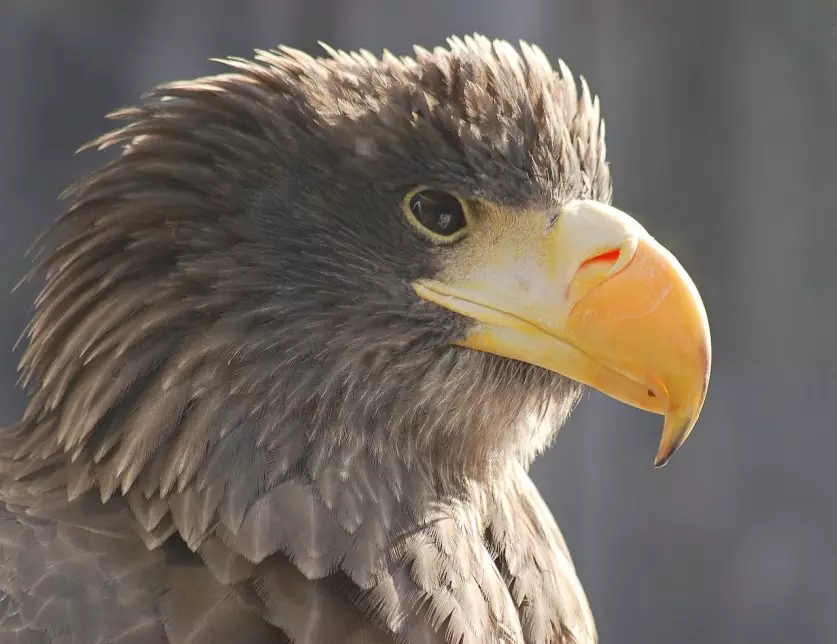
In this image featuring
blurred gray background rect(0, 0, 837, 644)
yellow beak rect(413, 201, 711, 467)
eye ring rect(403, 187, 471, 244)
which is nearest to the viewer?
yellow beak rect(413, 201, 711, 467)

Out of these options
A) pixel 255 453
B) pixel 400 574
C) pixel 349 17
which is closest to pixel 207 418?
pixel 255 453

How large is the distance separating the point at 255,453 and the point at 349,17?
2001 mm

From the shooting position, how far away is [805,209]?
3137 mm

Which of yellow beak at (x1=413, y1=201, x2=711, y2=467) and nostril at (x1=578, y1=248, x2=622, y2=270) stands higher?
nostril at (x1=578, y1=248, x2=622, y2=270)

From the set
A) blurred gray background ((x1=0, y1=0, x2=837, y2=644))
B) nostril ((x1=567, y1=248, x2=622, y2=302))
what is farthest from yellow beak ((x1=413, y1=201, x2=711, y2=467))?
blurred gray background ((x1=0, y1=0, x2=837, y2=644))

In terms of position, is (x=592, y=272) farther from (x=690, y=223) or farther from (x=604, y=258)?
(x=690, y=223)

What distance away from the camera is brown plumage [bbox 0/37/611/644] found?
1285 mm

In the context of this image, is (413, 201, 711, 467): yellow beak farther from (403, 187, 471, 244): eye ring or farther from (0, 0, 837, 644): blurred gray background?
(0, 0, 837, 644): blurred gray background

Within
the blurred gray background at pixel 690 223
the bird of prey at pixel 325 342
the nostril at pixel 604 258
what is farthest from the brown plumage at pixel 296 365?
the blurred gray background at pixel 690 223

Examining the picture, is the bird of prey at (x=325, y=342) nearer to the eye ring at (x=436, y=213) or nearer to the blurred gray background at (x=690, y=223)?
the eye ring at (x=436, y=213)

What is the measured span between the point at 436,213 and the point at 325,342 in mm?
212

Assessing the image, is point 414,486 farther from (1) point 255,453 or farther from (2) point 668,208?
(2) point 668,208

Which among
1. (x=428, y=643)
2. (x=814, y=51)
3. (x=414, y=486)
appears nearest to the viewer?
(x=428, y=643)

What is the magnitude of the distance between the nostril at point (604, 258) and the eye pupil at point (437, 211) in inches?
6.9
